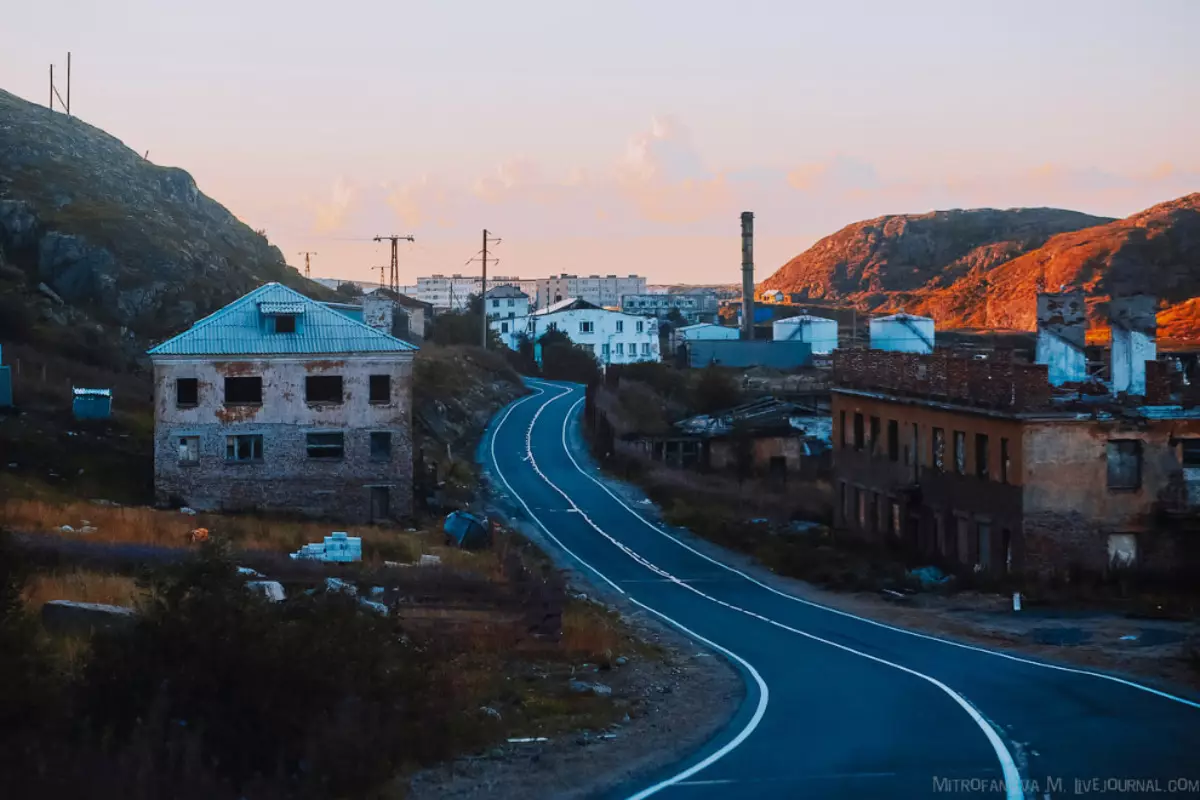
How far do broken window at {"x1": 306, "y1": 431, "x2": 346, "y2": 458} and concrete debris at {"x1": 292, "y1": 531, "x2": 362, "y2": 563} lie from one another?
15.2 metres

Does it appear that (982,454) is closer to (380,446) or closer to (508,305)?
(380,446)

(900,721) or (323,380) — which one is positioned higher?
(323,380)

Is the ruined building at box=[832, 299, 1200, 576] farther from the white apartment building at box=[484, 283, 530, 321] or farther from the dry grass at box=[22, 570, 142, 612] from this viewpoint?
the white apartment building at box=[484, 283, 530, 321]

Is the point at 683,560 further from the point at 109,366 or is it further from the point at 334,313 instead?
the point at 109,366

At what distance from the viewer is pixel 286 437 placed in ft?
155

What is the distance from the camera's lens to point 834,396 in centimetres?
4775

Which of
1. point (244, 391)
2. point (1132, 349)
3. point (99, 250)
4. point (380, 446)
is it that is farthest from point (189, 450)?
point (99, 250)

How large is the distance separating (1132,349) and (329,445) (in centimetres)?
2611

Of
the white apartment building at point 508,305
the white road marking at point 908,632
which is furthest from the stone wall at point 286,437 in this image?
the white apartment building at point 508,305

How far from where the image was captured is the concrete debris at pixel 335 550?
101ft

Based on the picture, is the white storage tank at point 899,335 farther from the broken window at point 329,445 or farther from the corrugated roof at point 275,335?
the broken window at point 329,445

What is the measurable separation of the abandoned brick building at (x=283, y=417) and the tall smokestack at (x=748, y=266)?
6407 cm

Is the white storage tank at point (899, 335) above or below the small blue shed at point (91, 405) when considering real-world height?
above

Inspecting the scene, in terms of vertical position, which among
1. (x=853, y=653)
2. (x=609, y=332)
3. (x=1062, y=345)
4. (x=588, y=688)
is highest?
(x=609, y=332)
